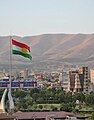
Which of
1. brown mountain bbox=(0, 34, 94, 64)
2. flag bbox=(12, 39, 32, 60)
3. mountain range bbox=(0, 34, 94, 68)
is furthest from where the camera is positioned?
brown mountain bbox=(0, 34, 94, 64)

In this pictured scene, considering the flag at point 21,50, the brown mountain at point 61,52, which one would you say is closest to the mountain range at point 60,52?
the brown mountain at point 61,52

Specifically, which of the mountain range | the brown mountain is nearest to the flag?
the mountain range

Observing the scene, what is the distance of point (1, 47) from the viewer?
19475 cm

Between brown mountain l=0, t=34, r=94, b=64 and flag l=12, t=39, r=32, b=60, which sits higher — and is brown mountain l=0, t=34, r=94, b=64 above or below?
above

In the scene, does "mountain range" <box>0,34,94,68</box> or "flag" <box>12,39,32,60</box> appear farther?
"mountain range" <box>0,34,94,68</box>

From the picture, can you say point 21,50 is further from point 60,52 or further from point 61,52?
point 60,52

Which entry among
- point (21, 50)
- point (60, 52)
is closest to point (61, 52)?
point (60, 52)

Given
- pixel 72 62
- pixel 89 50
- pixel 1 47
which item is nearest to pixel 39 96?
pixel 72 62

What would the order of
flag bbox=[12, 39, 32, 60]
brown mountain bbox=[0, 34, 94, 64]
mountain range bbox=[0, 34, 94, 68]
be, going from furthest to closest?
1. brown mountain bbox=[0, 34, 94, 64]
2. mountain range bbox=[0, 34, 94, 68]
3. flag bbox=[12, 39, 32, 60]

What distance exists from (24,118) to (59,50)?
6101 inches

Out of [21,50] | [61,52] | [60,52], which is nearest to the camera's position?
[21,50]

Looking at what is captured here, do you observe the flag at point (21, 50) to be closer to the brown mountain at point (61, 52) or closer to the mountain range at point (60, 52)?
the mountain range at point (60, 52)

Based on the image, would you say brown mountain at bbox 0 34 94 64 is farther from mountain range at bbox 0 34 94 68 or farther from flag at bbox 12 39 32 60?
flag at bbox 12 39 32 60

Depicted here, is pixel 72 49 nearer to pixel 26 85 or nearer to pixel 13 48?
pixel 26 85
